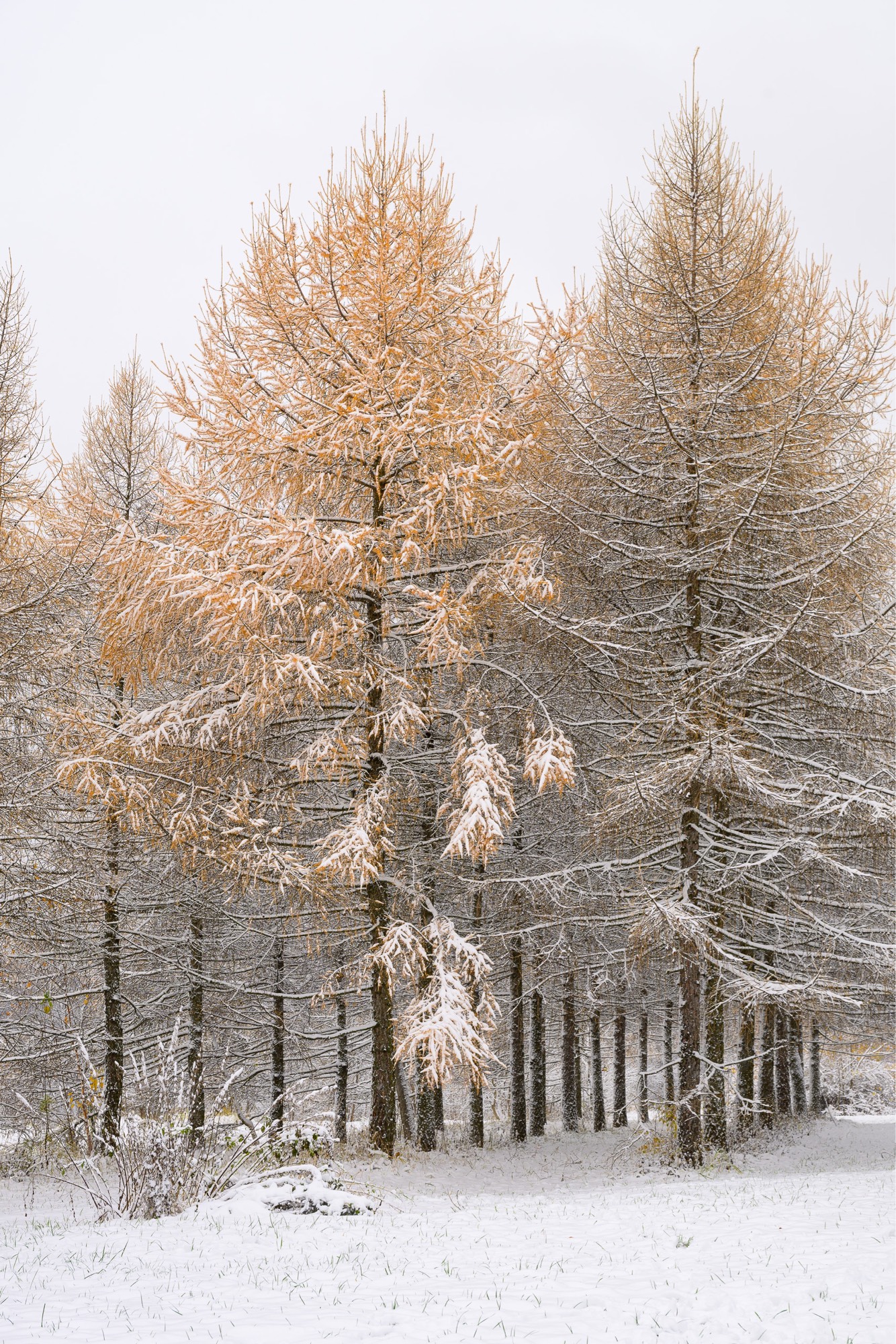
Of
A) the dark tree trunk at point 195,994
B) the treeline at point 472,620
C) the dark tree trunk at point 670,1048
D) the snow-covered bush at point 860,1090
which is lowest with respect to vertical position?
the snow-covered bush at point 860,1090

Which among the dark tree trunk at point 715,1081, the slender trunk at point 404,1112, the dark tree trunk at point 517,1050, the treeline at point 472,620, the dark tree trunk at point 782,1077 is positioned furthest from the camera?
the dark tree trunk at point 782,1077

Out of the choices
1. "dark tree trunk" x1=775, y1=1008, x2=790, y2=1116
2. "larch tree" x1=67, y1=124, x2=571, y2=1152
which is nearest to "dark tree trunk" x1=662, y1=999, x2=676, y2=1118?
"dark tree trunk" x1=775, y1=1008, x2=790, y2=1116

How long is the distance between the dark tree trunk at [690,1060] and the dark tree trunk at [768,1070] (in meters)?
5.31

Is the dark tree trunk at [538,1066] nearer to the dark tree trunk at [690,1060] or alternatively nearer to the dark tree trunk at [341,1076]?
the dark tree trunk at [341,1076]

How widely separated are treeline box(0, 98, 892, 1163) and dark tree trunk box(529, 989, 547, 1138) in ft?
12.4

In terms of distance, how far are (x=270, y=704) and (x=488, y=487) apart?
3446 millimetres

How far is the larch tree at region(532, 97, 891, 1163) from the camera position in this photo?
9516 mm

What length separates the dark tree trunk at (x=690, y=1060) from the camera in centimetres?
984

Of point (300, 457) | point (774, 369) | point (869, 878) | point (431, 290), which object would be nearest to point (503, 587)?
point (300, 457)

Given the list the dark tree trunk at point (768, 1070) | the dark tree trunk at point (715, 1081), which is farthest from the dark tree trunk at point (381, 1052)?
the dark tree trunk at point (768, 1070)

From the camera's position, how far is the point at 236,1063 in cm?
1357

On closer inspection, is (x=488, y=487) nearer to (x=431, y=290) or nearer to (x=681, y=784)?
(x=431, y=290)

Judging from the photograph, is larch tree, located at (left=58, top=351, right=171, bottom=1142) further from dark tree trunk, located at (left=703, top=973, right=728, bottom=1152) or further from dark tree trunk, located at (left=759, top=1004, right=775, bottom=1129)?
dark tree trunk, located at (left=759, top=1004, right=775, bottom=1129)

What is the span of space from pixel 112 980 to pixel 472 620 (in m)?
7.89
